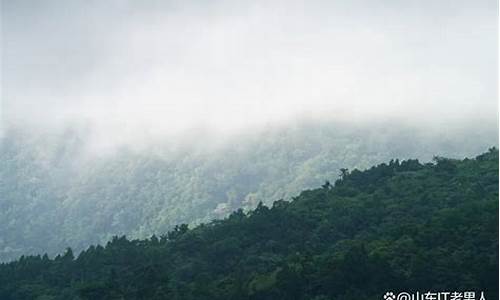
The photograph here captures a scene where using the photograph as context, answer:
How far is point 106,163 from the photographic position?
80.9 meters

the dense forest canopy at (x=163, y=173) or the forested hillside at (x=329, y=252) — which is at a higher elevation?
the dense forest canopy at (x=163, y=173)

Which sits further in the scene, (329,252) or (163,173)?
(163,173)

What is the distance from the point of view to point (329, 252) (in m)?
23.8

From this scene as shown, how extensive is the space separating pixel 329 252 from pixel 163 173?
53336 millimetres

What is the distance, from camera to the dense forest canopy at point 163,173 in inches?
2576

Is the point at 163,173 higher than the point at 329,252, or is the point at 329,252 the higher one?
the point at 163,173

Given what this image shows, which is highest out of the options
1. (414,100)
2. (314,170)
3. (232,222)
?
(414,100)

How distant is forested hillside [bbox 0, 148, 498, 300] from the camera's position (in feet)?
65.7

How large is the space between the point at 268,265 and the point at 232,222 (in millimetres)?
5466

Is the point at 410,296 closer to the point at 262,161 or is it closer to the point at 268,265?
the point at 268,265

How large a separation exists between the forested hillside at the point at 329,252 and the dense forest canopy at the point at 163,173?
33.5 meters

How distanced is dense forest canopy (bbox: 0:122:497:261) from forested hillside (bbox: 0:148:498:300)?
110 ft

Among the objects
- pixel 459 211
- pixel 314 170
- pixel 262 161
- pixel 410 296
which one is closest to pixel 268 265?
pixel 459 211

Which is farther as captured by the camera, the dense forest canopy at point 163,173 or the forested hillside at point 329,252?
the dense forest canopy at point 163,173
